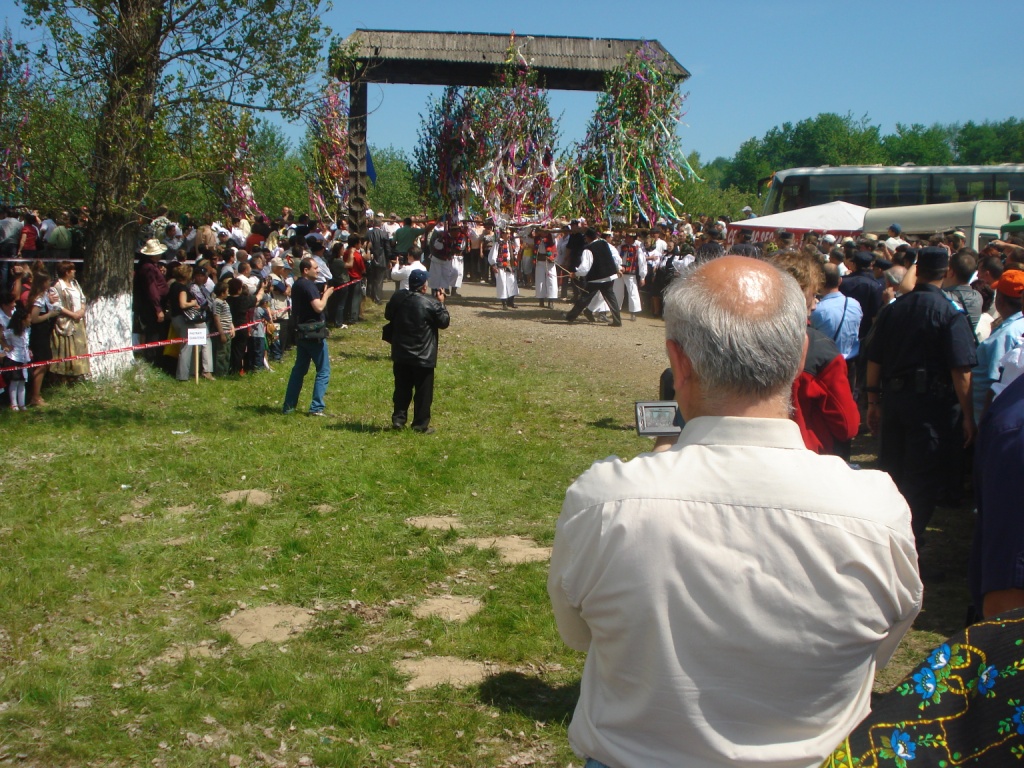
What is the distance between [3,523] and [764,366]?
653 cm

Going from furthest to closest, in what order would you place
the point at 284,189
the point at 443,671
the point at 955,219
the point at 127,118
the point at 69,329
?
the point at 284,189 < the point at 955,219 < the point at 69,329 < the point at 127,118 < the point at 443,671

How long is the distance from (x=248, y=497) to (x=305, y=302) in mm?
3360

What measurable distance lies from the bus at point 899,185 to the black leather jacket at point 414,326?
71.8 ft

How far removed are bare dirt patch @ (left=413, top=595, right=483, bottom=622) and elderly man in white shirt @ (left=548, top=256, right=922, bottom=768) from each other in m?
3.68

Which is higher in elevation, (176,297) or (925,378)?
(176,297)

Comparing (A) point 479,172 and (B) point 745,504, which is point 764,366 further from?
(A) point 479,172

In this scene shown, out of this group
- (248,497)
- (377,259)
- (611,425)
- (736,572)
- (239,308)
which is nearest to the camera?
(736,572)

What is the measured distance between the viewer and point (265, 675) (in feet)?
15.1

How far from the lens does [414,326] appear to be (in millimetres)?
9375

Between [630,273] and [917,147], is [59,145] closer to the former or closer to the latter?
[630,273]

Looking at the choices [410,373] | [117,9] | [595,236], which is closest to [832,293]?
[410,373]

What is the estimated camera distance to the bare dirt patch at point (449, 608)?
538cm

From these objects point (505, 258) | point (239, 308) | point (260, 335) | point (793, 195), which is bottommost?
point (260, 335)

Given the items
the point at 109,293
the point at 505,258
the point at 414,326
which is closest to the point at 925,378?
the point at 414,326
